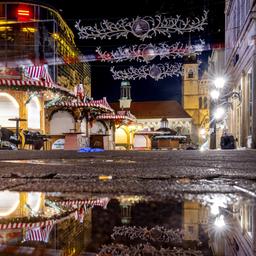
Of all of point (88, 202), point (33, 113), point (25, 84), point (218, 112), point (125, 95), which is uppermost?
point (125, 95)

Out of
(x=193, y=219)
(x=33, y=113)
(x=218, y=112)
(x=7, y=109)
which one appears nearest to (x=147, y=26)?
(x=7, y=109)

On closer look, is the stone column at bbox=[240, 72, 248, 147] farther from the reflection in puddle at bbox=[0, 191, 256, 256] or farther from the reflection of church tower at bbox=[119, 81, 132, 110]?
the reflection of church tower at bbox=[119, 81, 132, 110]

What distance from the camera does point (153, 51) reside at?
18.2 metres

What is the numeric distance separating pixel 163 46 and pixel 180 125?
176 feet

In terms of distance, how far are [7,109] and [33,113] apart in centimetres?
197

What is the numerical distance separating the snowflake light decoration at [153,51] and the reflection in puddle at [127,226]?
1589cm

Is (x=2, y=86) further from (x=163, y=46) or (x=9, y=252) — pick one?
(x=9, y=252)

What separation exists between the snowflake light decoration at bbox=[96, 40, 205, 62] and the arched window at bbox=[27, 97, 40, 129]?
21.0ft

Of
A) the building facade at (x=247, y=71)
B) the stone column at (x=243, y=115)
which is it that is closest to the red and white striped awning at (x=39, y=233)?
the building facade at (x=247, y=71)

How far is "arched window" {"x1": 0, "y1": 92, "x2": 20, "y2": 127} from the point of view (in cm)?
2177

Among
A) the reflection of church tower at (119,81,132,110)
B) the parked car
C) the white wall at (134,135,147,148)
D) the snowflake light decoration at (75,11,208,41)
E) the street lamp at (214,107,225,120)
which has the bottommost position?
the white wall at (134,135,147,148)

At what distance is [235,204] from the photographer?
1642 mm

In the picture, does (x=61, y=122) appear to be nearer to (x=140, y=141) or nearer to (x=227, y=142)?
(x=227, y=142)

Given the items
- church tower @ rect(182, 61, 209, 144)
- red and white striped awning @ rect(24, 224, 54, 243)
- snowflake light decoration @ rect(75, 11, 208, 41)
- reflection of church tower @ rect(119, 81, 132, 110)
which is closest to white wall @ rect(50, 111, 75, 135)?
snowflake light decoration @ rect(75, 11, 208, 41)
